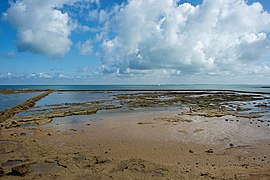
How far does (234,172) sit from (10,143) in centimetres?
1206

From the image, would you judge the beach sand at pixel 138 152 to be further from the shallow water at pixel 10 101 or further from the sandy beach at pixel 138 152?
the shallow water at pixel 10 101

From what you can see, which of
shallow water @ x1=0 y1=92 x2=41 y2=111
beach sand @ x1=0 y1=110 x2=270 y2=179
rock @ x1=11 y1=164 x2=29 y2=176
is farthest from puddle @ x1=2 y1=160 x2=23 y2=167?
shallow water @ x1=0 y1=92 x2=41 y2=111

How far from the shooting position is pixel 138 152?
1099cm

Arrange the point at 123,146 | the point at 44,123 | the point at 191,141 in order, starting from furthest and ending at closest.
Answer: the point at 44,123 → the point at 191,141 → the point at 123,146

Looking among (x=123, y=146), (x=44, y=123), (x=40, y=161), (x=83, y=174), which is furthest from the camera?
(x=44, y=123)

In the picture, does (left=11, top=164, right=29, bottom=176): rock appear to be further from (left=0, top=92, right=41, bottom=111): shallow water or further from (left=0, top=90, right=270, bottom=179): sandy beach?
(left=0, top=92, right=41, bottom=111): shallow water

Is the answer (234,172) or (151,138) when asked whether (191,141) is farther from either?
(234,172)

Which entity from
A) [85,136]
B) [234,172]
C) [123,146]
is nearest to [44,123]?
[85,136]

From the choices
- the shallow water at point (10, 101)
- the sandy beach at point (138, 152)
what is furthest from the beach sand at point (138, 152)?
the shallow water at point (10, 101)

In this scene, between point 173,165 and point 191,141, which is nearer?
point 173,165

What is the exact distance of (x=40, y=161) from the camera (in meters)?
9.52

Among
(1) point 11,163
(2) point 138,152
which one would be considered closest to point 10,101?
(1) point 11,163

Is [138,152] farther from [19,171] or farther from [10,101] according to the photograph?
[10,101]

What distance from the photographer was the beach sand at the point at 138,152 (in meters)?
8.23
